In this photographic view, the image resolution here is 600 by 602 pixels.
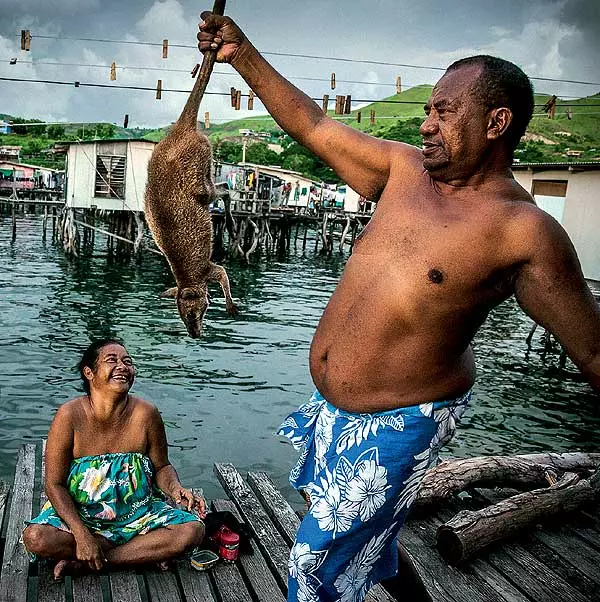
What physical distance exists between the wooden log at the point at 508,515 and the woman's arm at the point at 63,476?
2.00 m

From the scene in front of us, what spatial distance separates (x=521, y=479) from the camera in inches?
212

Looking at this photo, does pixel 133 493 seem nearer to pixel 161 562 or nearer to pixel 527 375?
pixel 161 562

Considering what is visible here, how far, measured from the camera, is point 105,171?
2597 centimetres

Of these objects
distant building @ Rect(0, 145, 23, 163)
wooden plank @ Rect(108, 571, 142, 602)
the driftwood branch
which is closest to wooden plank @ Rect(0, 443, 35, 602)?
wooden plank @ Rect(108, 571, 142, 602)

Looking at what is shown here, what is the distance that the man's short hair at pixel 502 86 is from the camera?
2.13m

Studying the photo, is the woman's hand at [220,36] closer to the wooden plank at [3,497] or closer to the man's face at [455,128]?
the man's face at [455,128]

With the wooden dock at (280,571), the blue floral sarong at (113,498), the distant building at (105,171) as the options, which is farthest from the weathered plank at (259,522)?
the distant building at (105,171)

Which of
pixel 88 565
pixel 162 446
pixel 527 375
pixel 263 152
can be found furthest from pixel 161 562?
pixel 263 152

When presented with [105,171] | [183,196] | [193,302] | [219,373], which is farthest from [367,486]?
[105,171]

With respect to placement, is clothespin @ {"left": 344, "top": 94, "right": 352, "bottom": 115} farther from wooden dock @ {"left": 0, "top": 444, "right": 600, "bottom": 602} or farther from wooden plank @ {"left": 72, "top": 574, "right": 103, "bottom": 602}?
wooden plank @ {"left": 72, "top": 574, "right": 103, "bottom": 602}

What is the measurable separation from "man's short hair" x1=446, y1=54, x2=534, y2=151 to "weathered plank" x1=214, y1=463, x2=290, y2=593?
2695mm

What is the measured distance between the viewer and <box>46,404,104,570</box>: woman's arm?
3568 mm

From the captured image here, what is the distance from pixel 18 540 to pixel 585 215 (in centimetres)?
1926

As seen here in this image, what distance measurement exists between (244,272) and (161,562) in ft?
77.3
